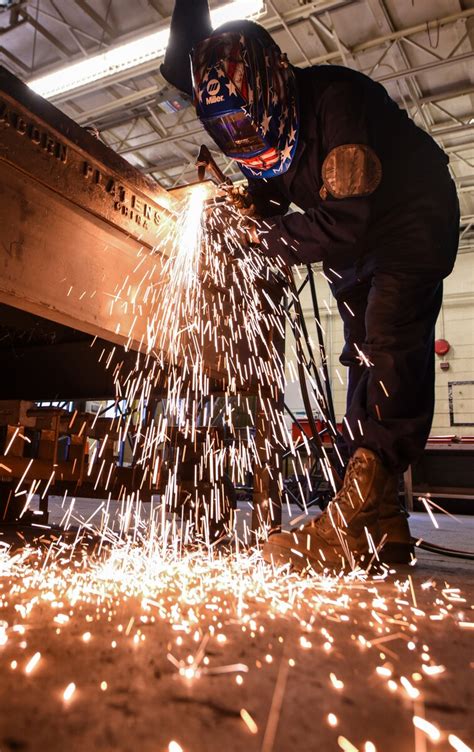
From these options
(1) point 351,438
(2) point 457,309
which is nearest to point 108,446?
(1) point 351,438

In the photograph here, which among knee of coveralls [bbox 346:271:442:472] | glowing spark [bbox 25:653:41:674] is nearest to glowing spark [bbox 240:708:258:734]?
glowing spark [bbox 25:653:41:674]

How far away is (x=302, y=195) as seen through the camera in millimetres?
1969

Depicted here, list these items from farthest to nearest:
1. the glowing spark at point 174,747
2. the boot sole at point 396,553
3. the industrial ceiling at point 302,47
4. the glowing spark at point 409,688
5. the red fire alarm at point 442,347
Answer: the red fire alarm at point 442,347 → the industrial ceiling at point 302,47 → the boot sole at point 396,553 → the glowing spark at point 409,688 → the glowing spark at point 174,747

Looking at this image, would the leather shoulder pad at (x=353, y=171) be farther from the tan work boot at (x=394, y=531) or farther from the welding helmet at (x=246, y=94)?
the tan work boot at (x=394, y=531)

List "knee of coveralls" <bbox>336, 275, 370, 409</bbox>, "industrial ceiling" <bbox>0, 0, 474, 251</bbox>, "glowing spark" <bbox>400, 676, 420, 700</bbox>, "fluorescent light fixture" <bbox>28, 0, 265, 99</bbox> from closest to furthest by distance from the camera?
1. "glowing spark" <bbox>400, 676, 420, 700</bbox>
2. "knee of coveralls" <bbox>336, 275, 370, 409</bbox>
3. "fluorescent light fixture" <bbox>28, 0, 265, 99</bbox>
4. "industrial ceiling" <bbox>0, 0, 474, 251</bbox>

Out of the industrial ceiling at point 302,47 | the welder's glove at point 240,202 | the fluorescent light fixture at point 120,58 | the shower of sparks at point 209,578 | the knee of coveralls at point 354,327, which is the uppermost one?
the industrial ceiling at point 302,47

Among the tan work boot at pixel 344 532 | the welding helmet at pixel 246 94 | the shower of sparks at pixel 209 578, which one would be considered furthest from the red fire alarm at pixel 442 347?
the tan work boot at pixel 344 532

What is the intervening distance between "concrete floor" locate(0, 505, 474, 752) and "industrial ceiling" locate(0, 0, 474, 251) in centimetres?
578

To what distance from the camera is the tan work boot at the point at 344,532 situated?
150 centimetres

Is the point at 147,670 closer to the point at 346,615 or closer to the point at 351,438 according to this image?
the point at 346,615

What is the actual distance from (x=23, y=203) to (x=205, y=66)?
0.86m

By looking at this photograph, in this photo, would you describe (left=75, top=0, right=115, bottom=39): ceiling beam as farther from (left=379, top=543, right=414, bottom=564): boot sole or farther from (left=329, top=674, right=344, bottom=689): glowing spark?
(left=329, top=674, right=344, bottom=689): glowing spark

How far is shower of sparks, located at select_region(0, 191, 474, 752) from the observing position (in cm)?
72

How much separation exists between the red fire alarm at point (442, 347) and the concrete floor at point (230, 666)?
947 centimetres
